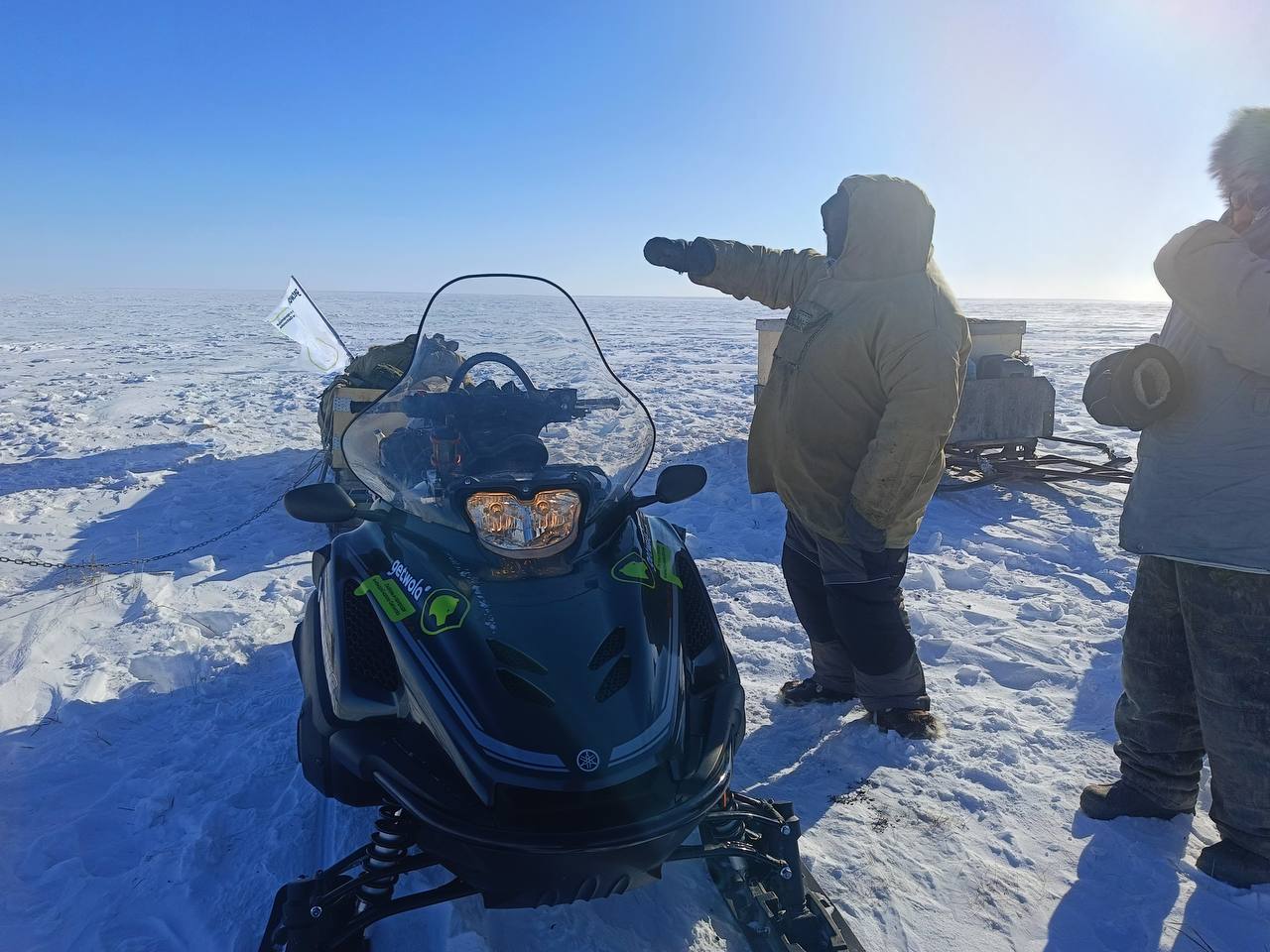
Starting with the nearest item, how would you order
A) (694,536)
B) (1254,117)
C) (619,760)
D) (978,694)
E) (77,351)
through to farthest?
(619,760)
(1254,117)
(978,694)
(694,536)
(77,351)

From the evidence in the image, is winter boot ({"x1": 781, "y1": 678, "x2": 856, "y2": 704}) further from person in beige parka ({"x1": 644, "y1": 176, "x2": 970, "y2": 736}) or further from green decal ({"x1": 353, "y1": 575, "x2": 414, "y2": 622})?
green decal ({"x1": 353, "y1": 575, "x2": 414, "y2": 622})

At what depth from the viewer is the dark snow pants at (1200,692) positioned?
201cm

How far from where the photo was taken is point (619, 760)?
5.10 feet

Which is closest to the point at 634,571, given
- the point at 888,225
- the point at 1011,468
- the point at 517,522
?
the point at 517,522

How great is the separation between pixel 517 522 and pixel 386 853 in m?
0.79

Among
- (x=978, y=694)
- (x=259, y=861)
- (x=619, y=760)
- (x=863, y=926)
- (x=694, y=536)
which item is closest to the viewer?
(x=619, y=760)

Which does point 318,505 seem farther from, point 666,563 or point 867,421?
point 867,421

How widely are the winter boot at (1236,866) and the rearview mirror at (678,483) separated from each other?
173 cm

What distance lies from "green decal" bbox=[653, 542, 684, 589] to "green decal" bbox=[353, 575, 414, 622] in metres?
0.64

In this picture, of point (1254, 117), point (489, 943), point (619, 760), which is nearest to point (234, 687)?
point (489, 943)

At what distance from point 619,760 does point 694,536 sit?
3732 mm

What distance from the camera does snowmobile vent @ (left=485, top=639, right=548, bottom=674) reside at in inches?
65.3

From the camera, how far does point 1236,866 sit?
2.09m

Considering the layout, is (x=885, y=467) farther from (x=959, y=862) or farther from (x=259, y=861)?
(x=259, y=861)
